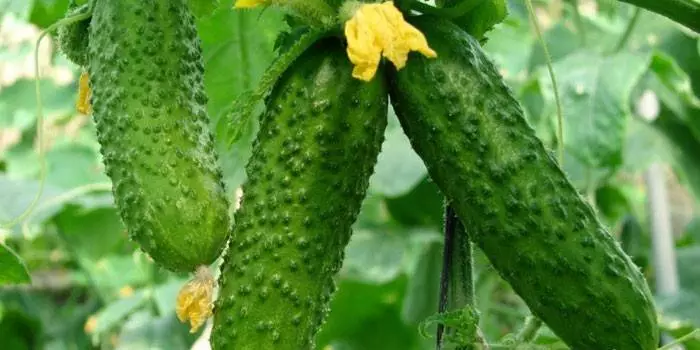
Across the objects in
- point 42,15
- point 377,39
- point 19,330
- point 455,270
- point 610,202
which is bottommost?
point 19,330

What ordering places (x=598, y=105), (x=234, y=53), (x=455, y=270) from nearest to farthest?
(x=455, y=270) → (x=234, y=53) → (x=598, y=105)

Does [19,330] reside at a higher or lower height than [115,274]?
lower

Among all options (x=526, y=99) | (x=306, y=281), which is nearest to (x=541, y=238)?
(x=306, y=281)

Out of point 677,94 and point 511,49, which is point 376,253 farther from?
point 677,94

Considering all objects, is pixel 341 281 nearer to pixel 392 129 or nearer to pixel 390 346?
pixel 390 346

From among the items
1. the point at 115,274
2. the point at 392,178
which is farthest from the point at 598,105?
the point at 115,274

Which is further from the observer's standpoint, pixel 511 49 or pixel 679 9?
pixel 511 49

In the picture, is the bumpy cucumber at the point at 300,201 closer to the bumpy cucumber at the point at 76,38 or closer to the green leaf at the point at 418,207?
the bumpy cucumber at the point at 76,38
